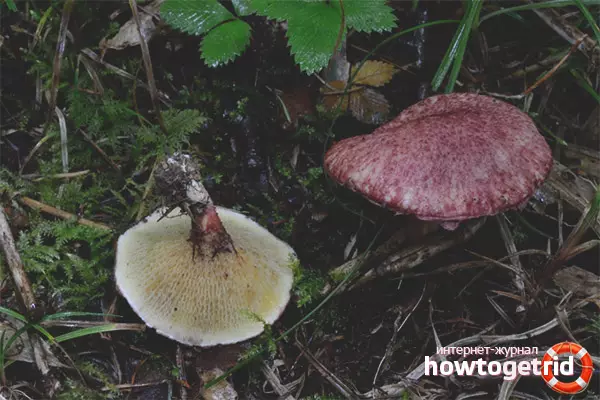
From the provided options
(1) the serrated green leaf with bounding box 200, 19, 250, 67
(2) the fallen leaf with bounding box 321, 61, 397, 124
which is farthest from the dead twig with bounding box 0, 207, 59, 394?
(2) the fallen leaf with bounding box 321, 61, 397, 124

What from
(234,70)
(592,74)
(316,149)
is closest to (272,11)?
(234,70)

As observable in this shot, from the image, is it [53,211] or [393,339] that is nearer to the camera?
[393,339]

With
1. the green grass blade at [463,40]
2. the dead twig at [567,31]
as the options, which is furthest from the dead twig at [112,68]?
the dead twig at [567,31]

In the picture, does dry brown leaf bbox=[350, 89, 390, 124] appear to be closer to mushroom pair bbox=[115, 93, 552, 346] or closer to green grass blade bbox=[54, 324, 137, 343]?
mushroom pair bbox=[115, 93, 552, 346]

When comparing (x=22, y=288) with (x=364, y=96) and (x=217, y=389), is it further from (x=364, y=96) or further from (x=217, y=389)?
(x=364, y=96)

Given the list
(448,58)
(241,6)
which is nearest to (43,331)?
(241,6)

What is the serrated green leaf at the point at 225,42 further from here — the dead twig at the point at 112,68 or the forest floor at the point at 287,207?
the dead twig at the point at 112,68

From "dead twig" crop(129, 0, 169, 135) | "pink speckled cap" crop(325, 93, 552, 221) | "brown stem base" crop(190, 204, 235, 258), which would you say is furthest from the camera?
"dead twig" crop(129, 0, 169, 135)
